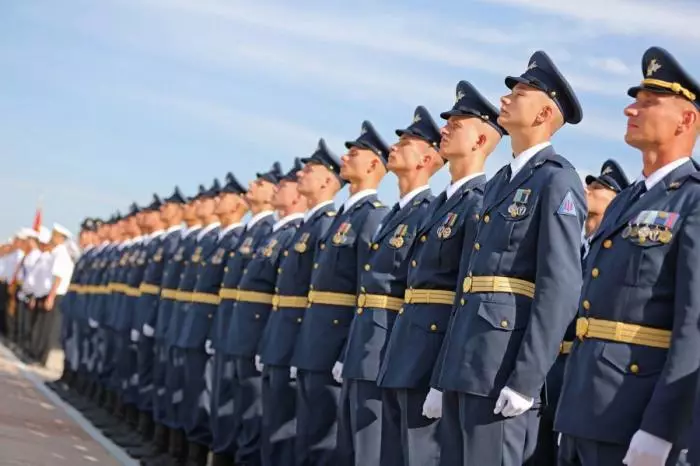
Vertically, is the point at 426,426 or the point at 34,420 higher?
the point at 426,426

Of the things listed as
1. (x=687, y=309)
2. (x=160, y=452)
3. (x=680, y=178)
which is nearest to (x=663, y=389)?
(x=687, y=309)

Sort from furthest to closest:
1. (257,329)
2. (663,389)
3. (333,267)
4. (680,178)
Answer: (257,329), (333,267), (680,178), (663,389)

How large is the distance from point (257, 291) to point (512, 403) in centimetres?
420

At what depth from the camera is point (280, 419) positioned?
757cm

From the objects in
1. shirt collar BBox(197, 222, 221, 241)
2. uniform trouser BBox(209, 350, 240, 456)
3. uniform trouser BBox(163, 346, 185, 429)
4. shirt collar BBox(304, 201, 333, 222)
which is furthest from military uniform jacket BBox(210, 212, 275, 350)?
shirt collar BBox(197, 222, 221, 241)

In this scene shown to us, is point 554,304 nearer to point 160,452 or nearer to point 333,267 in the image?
point 333,267

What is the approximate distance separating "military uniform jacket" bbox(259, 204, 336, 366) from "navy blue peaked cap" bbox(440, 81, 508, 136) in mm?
2063

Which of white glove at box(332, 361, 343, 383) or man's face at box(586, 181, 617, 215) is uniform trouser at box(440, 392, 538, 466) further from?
man's face at box(586, 181, 617, 215)

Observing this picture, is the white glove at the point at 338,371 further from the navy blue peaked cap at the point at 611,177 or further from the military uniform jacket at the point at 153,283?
the military uniform jacket at the point at 153,283

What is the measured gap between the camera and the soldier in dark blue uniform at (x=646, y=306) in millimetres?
3576

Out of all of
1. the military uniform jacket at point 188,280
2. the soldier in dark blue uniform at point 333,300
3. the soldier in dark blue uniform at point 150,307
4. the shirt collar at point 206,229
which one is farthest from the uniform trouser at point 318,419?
the soldier in dark blue uniform at point 150,307

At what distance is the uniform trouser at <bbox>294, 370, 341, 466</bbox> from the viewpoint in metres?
7.00

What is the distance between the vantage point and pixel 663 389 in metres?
3.56

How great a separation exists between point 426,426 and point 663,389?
1.96 meters
